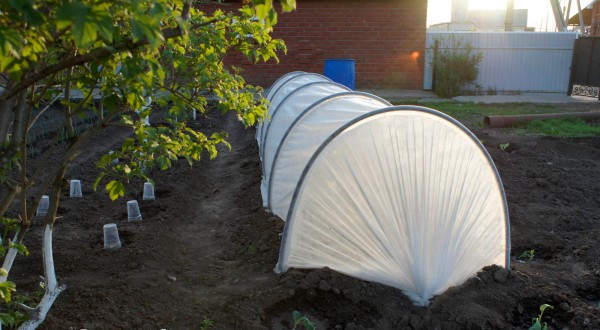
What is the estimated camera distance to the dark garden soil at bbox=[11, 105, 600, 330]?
3.98m

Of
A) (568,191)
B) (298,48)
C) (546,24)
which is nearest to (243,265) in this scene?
(568,191)

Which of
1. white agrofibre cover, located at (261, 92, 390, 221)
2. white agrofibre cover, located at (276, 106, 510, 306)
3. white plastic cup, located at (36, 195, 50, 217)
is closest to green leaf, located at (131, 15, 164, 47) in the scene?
white agrofibre cover, located at (276, 106, 510, 306)

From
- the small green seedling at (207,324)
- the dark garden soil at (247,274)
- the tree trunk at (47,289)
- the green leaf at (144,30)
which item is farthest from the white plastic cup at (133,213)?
the green leaf at (144,30)

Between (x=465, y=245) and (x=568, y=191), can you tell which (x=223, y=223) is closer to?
(x=465, y=245)

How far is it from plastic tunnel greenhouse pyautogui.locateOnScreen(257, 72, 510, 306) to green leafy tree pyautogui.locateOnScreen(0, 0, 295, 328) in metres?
0.88

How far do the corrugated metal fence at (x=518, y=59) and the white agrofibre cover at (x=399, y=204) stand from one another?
565 inches

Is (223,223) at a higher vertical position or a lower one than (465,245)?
lower

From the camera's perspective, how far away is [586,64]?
1761 centimetres

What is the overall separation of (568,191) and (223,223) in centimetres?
473

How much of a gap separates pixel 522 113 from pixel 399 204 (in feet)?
36.2

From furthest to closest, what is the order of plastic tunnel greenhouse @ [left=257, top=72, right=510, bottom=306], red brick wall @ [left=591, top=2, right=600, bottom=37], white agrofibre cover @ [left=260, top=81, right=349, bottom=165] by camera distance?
red brick wall @ [left=591, top=2, right=600, bottom=37], white agrofibre cover @ [left=260, top=81, right=349, bottom=165], plastic tunnel greenhouse @ [left=257, top=72, right=510, bottom=306]

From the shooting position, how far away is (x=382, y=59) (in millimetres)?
17969

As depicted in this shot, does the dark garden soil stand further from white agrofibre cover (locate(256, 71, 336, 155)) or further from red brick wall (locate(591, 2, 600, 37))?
red brick wall (locate(591, 2, 600, 37))

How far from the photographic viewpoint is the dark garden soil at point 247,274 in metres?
3.98
